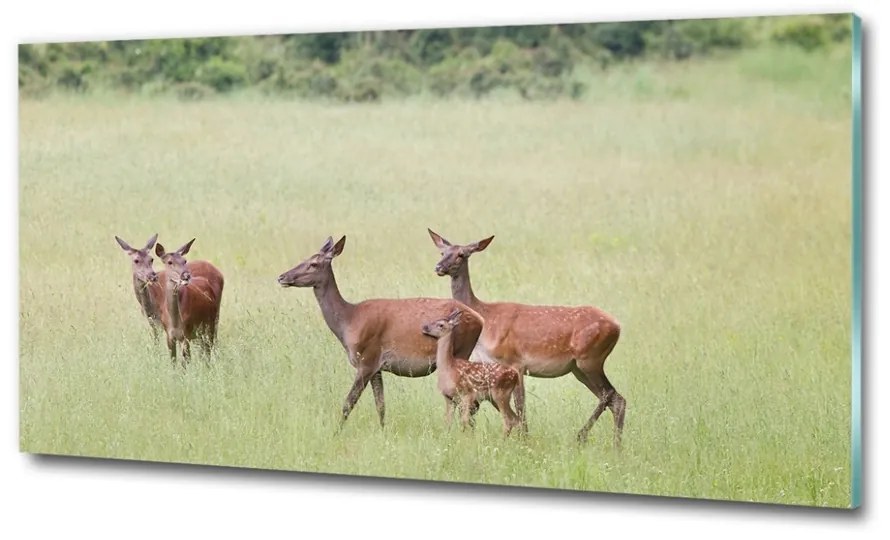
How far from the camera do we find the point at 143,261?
8.77 metres

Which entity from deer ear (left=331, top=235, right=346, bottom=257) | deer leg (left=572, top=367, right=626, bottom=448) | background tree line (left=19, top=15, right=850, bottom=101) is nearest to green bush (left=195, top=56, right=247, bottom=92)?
background tree line (left=19, top=15, right=850, bottom=101)

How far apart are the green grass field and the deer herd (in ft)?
0.24

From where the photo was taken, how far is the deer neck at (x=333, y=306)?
8281 millimetres

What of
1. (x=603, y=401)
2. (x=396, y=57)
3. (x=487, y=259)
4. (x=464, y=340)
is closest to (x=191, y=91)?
(x=396, y=57)

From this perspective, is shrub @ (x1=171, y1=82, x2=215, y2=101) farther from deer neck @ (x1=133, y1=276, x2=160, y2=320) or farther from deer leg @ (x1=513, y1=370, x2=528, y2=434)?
deer leg @ (x1=513, y1=370, x2=528, y2=434)

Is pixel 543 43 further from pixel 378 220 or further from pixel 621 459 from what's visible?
pixel 621 459

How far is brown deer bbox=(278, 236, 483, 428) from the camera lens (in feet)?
26.8

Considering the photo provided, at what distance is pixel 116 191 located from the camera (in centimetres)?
894

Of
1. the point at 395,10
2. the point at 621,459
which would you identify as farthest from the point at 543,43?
the point at 621,459

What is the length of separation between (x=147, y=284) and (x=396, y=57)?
175cm

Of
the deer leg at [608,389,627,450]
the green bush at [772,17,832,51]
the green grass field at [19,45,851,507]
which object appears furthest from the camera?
the deer leg at [608,389,627,450]

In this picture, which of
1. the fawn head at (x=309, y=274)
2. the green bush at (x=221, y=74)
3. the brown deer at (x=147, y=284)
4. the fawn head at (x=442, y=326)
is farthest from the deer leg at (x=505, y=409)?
the green bush at (x=221, y=74)

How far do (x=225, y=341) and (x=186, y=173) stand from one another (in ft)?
2.88

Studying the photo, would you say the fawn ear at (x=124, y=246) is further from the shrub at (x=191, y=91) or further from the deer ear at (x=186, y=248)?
the shrub at (x=191, y=91)
